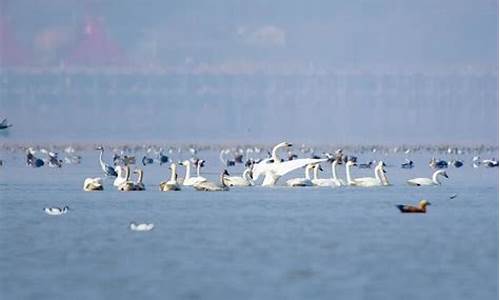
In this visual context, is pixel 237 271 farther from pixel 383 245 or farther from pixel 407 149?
pixel 407 149

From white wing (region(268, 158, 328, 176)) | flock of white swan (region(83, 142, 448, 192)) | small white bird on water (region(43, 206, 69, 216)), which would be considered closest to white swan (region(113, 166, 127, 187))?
flock of white swan (region(83, 142, 448, 192))

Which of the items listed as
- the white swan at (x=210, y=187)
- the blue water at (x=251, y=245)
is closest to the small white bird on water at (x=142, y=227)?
the blue water at (x=251, y=245)

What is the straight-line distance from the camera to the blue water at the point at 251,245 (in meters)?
22.5

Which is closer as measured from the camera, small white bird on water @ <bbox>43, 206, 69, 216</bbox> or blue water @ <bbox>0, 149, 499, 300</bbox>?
blue water @ <bbox>0, 149, 499, 300</bbox>

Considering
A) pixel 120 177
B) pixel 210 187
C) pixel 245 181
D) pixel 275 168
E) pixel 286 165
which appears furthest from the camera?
pixel 275 168

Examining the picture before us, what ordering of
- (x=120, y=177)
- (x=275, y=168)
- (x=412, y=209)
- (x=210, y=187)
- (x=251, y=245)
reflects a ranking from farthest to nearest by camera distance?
(x=275, y=168), (x=120, y=177), (x=210, y=187), (x=412, y=209), (x=251, y=245)

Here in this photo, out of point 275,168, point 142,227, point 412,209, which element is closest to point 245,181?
point 275,168

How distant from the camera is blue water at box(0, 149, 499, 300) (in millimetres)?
22500

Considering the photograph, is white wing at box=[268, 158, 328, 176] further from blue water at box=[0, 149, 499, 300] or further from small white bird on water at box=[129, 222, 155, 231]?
small white bird on water at box=[129, 222, 155, 231]

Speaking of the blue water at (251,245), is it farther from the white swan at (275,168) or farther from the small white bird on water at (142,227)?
the white swan at (275,168)

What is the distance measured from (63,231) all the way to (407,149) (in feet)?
221

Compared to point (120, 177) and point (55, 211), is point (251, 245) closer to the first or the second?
point (55, 211)

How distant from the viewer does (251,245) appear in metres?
27.4

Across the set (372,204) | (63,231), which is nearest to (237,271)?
(63,231)
